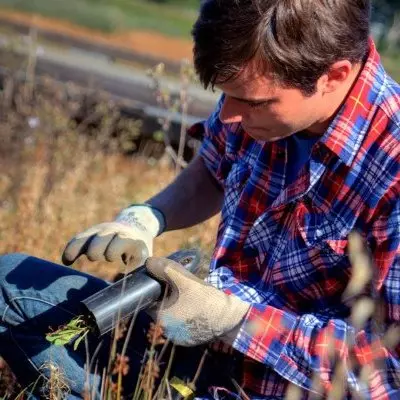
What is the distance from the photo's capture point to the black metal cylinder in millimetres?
2111

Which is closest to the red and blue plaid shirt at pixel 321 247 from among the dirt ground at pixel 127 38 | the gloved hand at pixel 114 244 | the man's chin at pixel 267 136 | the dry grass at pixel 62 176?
the man's chin at pixel 267 136

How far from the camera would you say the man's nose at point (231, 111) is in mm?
2186

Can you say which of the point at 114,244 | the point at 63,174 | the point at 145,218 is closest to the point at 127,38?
the point at 63,174

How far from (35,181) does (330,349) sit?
284cm

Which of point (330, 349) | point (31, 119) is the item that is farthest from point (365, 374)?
point (31, 119)

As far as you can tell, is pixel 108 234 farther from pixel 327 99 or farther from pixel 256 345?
pixel 327 99

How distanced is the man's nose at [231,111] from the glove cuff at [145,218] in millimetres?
524

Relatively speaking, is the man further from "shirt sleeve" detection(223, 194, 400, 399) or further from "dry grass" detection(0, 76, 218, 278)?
"dry grass" detection(0, 76, 218, 278)

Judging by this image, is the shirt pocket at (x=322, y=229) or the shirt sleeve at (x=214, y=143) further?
the shirt sleeve at (x=214, y=143)

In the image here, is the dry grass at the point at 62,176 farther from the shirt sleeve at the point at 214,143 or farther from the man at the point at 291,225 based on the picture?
the man at the point at 291,225

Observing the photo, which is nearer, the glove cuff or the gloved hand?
the gloved hand

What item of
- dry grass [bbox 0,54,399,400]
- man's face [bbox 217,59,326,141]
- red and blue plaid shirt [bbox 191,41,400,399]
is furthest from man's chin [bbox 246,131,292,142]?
dry grass [bbox 0,54,399,400]

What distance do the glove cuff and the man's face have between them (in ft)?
1.78

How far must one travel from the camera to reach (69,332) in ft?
7.10
